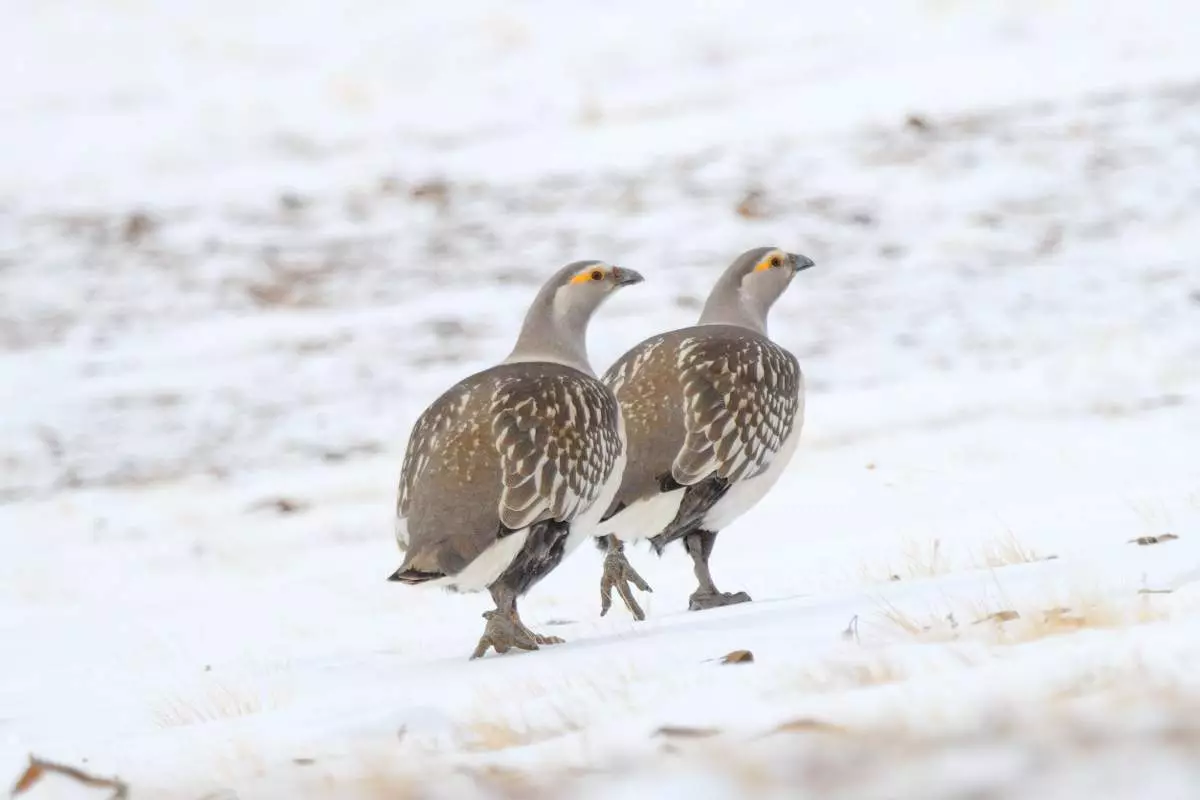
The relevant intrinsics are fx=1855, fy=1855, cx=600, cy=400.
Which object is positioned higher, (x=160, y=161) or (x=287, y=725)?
(x=160, y=161)

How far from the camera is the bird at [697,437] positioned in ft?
27.7

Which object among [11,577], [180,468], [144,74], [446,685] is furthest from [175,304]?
[446,685]

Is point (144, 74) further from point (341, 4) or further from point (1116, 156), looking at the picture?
point (1116, 156)

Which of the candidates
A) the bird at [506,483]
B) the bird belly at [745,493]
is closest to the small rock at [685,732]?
the bird at [506,483]

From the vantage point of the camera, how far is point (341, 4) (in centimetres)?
3150

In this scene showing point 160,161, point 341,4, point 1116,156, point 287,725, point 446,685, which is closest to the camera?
point 287,725

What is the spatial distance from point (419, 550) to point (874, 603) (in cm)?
168

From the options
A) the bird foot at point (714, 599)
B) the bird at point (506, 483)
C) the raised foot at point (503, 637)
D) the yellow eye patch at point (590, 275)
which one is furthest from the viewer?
the bird foot at point (714, 599)

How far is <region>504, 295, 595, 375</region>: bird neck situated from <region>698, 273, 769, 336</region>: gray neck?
5.36 ft

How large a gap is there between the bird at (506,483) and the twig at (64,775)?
73.5 inches

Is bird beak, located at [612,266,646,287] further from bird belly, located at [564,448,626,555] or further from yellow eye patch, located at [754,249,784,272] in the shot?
yellow eye patch, located at [754,249,784,272]

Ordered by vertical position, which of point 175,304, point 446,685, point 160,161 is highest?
point 160,161

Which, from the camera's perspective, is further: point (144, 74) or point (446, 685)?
point (144, 74)

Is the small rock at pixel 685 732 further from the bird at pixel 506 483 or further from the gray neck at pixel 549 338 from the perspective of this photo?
the gray neck at pixel 549 338
